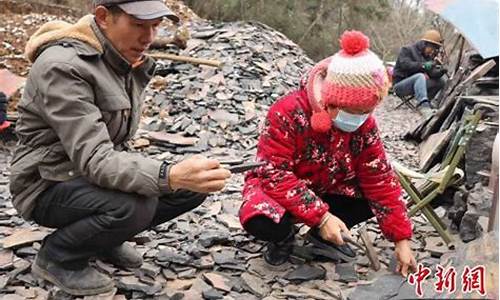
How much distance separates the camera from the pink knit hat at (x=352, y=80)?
272 centimetres

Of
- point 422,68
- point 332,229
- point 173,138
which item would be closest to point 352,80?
point 332,229

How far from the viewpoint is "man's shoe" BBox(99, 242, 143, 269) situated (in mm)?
3109

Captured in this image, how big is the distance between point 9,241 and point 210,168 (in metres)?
1.52

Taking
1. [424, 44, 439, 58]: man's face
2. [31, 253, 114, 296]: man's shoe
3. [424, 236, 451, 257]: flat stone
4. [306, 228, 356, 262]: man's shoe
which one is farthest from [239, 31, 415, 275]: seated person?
[424, 44, 439, 58]: man's face

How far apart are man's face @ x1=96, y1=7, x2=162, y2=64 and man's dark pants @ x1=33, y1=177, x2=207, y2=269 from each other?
61 cm

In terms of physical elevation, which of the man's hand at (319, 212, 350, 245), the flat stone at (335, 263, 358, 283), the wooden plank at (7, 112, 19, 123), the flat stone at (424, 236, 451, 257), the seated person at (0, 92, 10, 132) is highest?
the man's hand at (319, 212, 350, 245)

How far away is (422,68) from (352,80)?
812 centimetres

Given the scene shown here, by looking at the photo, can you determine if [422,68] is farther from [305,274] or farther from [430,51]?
[305,274]

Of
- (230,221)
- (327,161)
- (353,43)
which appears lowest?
(230,221)

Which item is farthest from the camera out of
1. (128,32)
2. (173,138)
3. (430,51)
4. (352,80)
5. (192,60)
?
(430,51)

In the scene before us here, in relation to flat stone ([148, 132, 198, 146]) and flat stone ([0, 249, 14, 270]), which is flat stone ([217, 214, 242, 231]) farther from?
flat stone ([148, 132, 198, 146])

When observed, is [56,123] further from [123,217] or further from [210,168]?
[210,168]

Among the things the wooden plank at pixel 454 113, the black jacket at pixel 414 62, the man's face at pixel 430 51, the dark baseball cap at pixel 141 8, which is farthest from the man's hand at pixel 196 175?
the man's face at pixel 430 51

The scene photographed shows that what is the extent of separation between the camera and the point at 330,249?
11.5 ft
